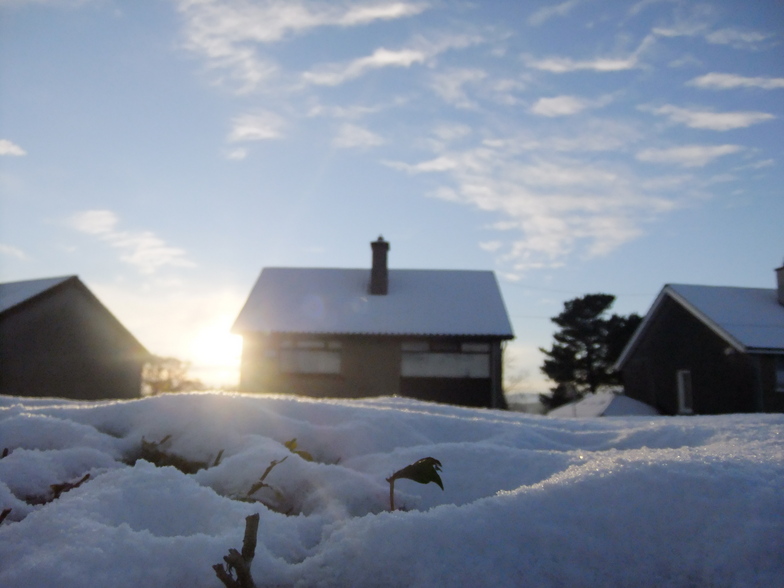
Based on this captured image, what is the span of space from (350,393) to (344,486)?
15.9 meters

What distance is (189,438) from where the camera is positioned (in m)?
1.52

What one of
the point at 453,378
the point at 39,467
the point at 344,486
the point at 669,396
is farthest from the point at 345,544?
the point at 669,396

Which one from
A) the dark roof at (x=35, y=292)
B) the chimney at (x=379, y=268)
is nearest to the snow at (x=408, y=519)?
the dark roof at (x=35, y=292)

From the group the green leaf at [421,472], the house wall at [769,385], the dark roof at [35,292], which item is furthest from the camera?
the house wall at [769,385]

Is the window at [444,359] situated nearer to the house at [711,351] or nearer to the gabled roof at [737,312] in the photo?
the gabled roof at [737,312]

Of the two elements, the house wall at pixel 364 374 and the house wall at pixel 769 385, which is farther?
the house wall at pixel 364 374

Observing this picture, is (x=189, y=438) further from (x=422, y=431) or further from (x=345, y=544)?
(x=345, y=544)

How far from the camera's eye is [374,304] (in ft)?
59.6

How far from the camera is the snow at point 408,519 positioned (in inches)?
27.8

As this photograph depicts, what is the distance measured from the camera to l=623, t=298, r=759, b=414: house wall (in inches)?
633

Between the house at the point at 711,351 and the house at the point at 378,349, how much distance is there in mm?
6575

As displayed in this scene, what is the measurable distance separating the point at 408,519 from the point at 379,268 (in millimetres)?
18066

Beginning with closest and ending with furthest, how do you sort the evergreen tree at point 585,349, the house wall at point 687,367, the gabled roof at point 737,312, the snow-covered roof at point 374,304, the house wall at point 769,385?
the house wall at point 769,385, the gabled roof at point 737,312, the house wall at point 687,367, the snow-covered roof at point 374,304, the evergreen tree at point 585,349

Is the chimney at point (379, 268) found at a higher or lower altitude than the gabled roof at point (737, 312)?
higher
